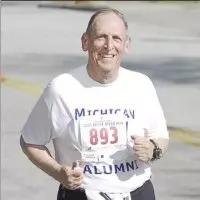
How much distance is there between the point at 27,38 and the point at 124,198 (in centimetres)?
1696

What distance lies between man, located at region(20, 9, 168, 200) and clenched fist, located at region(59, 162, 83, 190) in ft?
0.05

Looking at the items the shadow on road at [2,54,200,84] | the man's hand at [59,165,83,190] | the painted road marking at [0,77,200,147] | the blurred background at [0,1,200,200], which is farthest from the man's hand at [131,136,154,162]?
the shadow on road at [2,54,200,84]

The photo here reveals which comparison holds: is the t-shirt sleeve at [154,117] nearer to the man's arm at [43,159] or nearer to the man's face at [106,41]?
the man's face at [106,41]

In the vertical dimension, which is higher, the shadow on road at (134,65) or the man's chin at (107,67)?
the man's chin at (107,67)

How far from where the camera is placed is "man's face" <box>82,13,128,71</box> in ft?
14.8

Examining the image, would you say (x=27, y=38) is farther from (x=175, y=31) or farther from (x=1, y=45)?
(x=175, y=31)

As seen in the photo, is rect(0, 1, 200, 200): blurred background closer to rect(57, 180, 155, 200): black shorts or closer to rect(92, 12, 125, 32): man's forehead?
rect(57, 180, 155, 200): black shorts

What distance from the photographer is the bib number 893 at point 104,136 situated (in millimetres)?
4527

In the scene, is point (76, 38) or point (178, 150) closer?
point (178, 150)

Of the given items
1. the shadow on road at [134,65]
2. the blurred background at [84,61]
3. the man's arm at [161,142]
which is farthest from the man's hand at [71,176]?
the shadow on road at [134,65]

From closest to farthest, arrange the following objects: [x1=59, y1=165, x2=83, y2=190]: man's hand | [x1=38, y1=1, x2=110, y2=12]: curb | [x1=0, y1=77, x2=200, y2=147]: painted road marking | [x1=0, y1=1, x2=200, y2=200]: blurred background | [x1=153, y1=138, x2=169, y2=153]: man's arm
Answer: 1. [x1=59, y1=165, x2=83, y2=190]: man's hand
2. [x1=153, y1=138, x2=169, y2=153]: man's arm
3. [x1=0, y1=1, x2=200, y2=200]: blurred background
4. [x1=0, y1=77, x2=200, y2=147]: painted road marking
5. [x1=38, y1=1, x2=110, y2=12]: curb

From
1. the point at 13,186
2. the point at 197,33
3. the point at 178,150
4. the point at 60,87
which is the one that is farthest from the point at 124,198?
the point at 197,33

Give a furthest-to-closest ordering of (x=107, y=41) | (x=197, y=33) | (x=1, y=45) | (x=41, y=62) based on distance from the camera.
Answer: (x=197, y=33) < (x=1, y=45) < (x=41, y=62) < (x=107, y=41)

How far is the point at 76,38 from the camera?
70.0 feet
